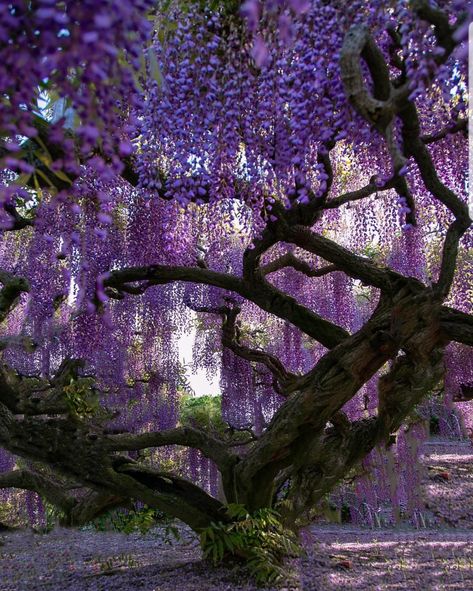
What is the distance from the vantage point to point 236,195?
153 inches

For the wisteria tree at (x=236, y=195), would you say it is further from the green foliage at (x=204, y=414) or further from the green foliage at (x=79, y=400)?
the green foliage at (x=204, y=414)

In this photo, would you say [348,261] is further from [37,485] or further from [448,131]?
[37,485]

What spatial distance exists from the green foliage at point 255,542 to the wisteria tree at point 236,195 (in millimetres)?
143

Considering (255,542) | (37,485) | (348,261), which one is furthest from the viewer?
(37,485)

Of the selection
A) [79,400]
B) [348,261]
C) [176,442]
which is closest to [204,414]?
[176,442]

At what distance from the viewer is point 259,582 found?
→ 14.7 feet

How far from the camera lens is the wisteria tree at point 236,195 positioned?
164 cm

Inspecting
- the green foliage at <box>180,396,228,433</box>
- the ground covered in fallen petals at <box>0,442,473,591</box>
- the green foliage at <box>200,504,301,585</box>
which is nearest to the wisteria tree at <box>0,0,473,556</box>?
the green foliage at <box>200,504,301,585</box>

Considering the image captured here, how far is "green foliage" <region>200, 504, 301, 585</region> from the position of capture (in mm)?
4516

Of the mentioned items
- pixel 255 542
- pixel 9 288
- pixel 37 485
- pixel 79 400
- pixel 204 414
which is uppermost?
pixel 204 414

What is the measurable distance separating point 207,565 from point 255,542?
0.58 meters

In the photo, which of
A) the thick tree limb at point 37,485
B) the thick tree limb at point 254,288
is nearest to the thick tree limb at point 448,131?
the thick tree limb at point 254,288

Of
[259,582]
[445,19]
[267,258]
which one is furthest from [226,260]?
[445,19]

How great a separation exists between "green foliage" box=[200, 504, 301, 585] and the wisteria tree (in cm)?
14
